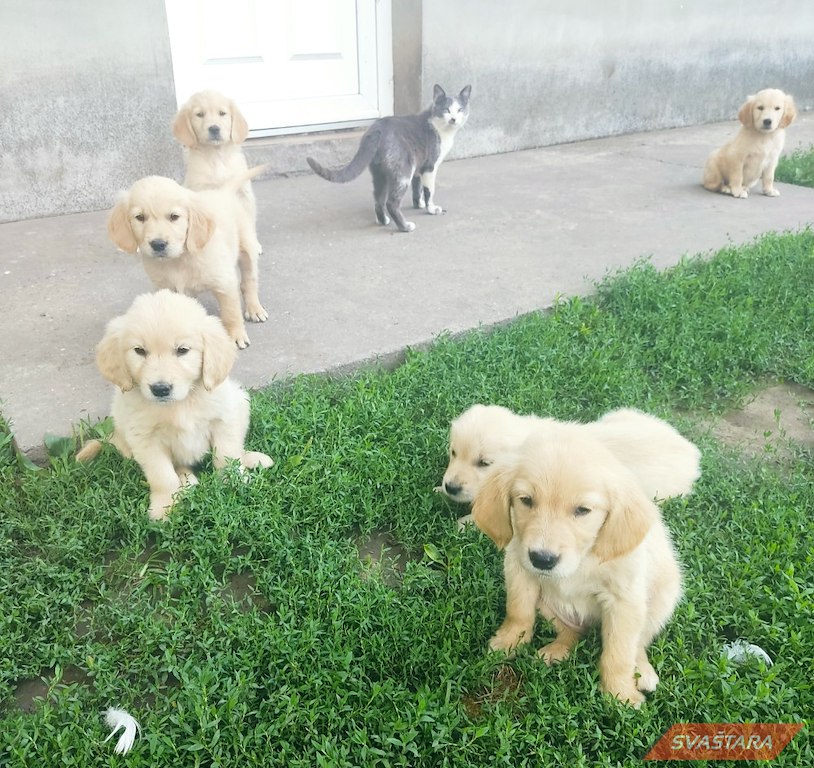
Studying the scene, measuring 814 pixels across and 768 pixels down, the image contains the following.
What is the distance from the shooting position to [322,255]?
519cm

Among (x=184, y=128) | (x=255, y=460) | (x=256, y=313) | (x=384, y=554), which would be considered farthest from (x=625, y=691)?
(x=184, y=128)

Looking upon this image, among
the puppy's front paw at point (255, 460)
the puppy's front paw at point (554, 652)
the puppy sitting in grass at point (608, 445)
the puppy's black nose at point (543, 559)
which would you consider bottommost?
the puppy's front paw at point (554, 652)

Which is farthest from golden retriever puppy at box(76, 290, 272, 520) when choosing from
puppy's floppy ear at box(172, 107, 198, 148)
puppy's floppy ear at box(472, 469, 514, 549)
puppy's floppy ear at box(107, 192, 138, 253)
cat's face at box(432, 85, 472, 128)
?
cat's face at box(432, 85, 472, 128)

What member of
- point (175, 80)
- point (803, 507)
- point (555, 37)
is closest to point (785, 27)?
point (555, 37)

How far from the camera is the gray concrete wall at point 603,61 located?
26.1ft

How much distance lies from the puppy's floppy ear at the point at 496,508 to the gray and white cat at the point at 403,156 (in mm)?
3691

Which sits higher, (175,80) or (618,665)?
(175,80)

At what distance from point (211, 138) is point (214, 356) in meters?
2.68

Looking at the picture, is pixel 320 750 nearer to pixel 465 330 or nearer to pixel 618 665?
pixel 618 665

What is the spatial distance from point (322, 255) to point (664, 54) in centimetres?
709

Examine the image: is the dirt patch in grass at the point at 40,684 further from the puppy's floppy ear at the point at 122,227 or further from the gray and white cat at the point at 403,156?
the gray and white cat at the point at 403,156

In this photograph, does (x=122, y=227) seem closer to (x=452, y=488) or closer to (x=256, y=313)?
(x=256, y=313)

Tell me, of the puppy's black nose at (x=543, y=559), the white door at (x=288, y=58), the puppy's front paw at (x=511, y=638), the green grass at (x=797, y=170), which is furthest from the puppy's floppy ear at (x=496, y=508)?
the green grass at (x=797, y=170)

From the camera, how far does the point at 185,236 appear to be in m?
3.62
